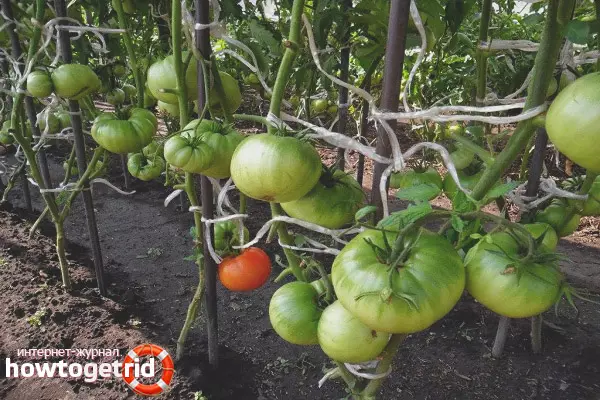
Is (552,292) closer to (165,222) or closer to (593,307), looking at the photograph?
(593,307)

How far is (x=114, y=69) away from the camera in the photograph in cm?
236

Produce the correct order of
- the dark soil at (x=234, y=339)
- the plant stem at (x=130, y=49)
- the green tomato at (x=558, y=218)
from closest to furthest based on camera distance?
the green tomato at (x=558, y=218) < the plant stem at (x=130, y=49) < the dark soil at (x=234, y=339)

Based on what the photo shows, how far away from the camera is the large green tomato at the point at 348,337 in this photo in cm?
65

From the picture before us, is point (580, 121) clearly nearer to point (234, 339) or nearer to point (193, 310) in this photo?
point (193, 310)

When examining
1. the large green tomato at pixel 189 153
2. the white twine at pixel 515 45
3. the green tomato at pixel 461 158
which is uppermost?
the white twine at pixel 515 45

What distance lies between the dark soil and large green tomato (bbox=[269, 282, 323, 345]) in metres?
0.54

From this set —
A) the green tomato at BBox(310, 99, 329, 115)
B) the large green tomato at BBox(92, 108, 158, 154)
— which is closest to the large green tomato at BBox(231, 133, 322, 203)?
the large green tomato at BBox(92, 108, 158, 154)

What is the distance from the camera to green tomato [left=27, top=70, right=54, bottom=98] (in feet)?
4.38

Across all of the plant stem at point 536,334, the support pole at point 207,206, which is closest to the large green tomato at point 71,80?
the support pole at point 207,206

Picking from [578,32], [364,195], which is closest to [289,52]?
[364,195]

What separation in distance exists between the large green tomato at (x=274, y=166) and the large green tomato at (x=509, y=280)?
0.26 m

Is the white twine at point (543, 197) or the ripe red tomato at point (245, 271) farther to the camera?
the ripe red tomato at point (245, 271)

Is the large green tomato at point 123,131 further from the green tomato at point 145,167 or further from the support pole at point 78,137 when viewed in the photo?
the green tomato at point 145,167

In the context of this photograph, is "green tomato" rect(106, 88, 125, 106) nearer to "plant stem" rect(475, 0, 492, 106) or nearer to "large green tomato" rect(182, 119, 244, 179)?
"large green tomato" rect(182, 119, 244, 179)
